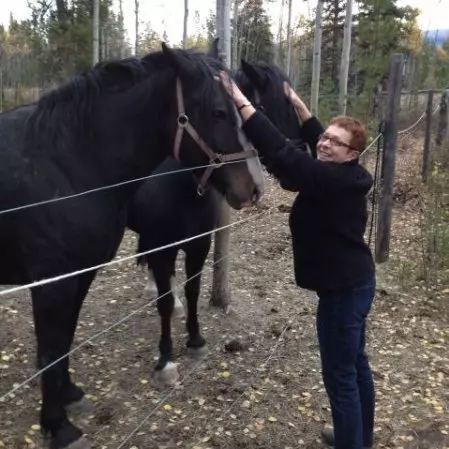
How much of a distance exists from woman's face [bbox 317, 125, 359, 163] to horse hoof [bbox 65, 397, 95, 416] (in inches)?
80.0

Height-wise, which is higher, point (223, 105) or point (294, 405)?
point (223, 105)

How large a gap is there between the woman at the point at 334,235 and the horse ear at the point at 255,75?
139 centimetres

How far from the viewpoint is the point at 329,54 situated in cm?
2872

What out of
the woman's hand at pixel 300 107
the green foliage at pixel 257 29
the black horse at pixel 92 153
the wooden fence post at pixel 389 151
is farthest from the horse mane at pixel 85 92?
the green foliage at pixel 257 29

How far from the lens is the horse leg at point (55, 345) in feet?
7.87

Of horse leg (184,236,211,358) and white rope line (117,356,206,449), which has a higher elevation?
horse leg (184,236,211,358)

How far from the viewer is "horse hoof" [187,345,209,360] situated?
3.69 metres

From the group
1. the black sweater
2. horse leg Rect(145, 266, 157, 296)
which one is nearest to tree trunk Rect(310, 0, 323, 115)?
horse leg Rect(145, 266, 157, 296)

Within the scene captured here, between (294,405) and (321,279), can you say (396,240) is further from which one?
(321,279)

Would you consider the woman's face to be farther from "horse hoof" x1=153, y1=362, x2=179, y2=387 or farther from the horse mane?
"horse hoof" x1=153, y1=362, x2=179, y2=387

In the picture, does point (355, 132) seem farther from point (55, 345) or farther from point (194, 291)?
point (194, 291)

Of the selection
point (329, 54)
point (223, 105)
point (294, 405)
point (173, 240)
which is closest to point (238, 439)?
point (294, 405)

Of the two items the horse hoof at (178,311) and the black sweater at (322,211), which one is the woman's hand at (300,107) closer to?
the black sweater at (322,211)

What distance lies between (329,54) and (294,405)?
28.4 metres
